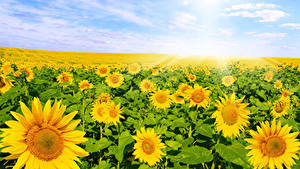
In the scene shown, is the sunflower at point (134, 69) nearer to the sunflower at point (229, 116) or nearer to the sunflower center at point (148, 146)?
the sunflower center at point (148, 146)

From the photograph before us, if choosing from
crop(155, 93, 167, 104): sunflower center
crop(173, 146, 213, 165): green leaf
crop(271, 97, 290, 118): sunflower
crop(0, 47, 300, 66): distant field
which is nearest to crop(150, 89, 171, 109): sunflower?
crop(155, 93, 167, 104): sunflower center

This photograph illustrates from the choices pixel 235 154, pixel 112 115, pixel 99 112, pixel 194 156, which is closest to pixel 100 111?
pixel 99 112

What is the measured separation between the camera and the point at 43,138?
1.65 m

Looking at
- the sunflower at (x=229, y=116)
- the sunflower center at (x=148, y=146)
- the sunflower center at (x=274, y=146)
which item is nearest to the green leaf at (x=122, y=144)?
the sunflower center at (x=148, y=146)

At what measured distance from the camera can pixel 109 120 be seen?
392 centimetres

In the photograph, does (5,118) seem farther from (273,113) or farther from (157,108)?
(273,113)

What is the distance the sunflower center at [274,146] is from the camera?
7.28 feet

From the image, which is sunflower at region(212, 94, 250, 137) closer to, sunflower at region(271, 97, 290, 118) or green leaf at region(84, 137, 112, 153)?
green leaf at region(84, 137, 112, 153)

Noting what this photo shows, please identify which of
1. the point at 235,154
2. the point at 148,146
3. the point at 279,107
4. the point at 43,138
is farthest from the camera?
the point at 279,107

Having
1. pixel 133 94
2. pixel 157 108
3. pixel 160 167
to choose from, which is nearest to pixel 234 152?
pixel 160 167

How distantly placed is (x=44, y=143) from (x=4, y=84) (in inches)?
93.5

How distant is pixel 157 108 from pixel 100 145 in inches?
93.8

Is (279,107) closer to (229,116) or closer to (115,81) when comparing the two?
(229,116)

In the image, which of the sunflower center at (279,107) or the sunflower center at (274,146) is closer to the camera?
the sunflower center at (274,146)
